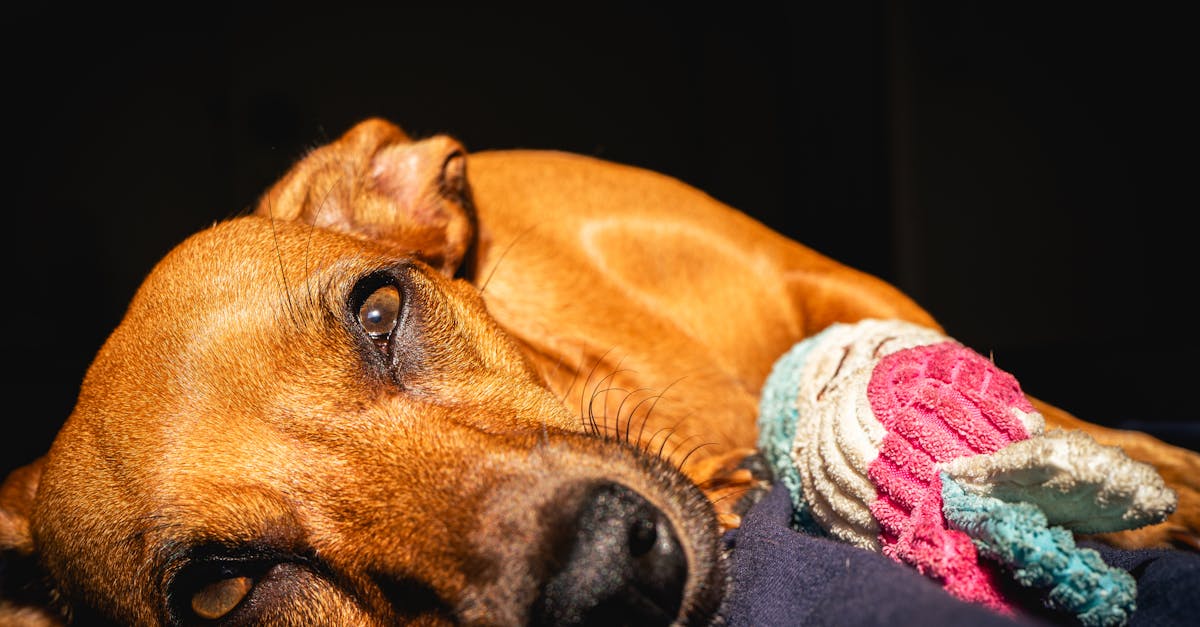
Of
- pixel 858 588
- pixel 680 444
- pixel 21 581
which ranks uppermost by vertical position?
pixel 858 588

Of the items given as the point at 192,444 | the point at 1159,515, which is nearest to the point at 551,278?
the point at 192,444

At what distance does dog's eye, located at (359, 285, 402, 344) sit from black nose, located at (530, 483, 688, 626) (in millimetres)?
596

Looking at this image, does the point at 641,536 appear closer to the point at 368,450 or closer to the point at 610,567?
the point at 610,567

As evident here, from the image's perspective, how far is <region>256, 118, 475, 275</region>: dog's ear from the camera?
182 centimetres

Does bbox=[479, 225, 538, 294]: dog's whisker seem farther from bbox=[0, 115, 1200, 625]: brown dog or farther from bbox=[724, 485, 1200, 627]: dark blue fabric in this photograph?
bbox=[724, 485, 1200, 627]: dark blue fabric

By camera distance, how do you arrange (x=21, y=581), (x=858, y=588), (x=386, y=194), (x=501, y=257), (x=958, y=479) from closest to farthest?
(x=858, y=588) → (x=958, y=479) → (x=21, y=581) → (x=386, y=194) → (x=501, y=257)

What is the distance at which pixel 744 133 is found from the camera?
5418mm

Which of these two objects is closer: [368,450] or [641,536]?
[641,536]

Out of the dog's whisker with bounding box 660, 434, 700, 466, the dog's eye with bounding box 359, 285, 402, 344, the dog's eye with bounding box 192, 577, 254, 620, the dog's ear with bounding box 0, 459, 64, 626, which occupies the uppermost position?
the dog's eye with bounding box 359, 285, 402, 344

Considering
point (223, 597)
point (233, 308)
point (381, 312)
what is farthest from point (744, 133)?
point (223, 597)

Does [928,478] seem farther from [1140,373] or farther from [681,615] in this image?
[1140,373]

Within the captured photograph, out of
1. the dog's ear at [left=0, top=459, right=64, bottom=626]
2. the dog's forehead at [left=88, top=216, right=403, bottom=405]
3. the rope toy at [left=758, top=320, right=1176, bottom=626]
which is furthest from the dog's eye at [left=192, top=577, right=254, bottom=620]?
the rope toy at [left=758, top=320, right=1176, bottom=626]

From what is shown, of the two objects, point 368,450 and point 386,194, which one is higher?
point 386,194

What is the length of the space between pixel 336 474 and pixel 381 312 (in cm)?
35
